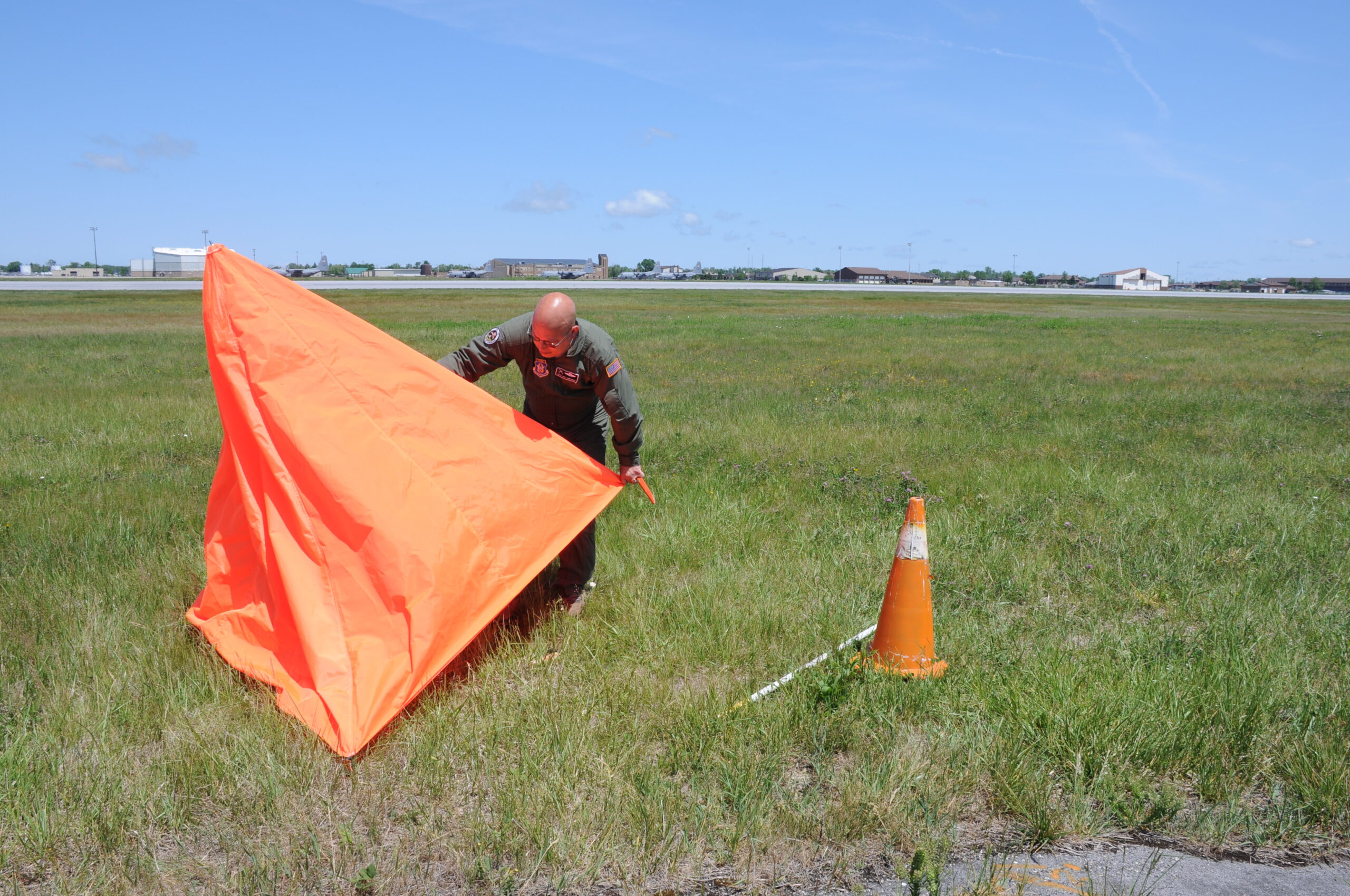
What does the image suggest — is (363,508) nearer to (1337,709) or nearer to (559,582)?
(559,582)

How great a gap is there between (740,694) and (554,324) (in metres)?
2.20

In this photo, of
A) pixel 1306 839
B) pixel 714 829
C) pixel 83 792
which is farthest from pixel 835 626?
pixel 83 792

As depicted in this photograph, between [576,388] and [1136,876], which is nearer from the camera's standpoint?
[1136,876]

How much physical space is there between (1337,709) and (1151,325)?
113ft

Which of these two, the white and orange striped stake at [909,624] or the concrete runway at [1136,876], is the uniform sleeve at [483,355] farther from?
the concrete runway at [1136,876]

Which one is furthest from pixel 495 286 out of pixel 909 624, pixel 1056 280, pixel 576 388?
pixel 1056 280

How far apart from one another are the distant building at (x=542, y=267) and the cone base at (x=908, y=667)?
5171 inches

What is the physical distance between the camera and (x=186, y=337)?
A: 23.6m

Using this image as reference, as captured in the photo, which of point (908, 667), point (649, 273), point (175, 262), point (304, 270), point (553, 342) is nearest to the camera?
point (908, 667)

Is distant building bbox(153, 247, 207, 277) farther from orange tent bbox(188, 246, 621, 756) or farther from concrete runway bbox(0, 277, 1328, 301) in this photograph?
orange tent bbox(188, 246, 621, 756)

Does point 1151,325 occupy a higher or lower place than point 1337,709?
higher

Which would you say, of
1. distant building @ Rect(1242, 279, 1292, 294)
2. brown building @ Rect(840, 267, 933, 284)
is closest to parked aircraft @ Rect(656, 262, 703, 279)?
brown building @ Rect(840, 267, 933, 284)

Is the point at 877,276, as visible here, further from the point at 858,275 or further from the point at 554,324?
the point at 554,324

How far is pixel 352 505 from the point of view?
13.2ft
